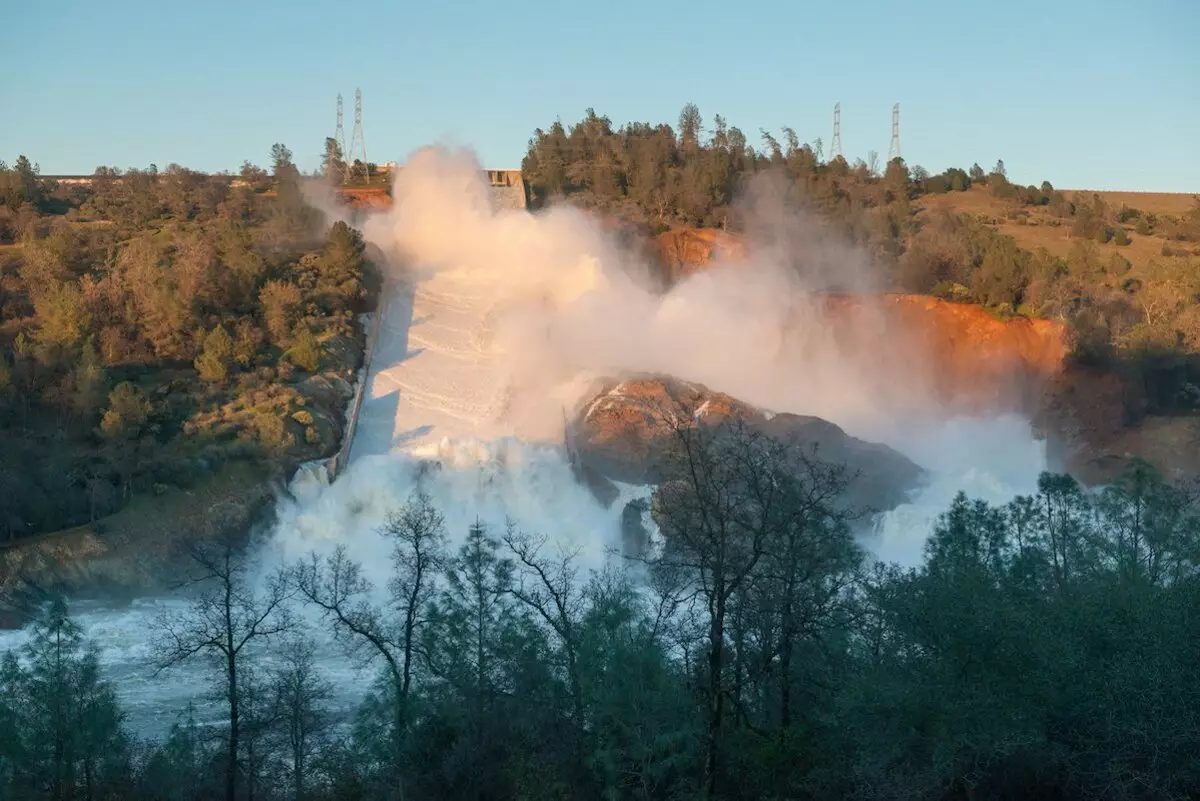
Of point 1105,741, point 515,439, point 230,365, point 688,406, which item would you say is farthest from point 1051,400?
point 1105,741

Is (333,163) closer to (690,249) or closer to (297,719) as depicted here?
(690,249)

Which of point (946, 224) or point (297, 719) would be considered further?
point (946, 224)

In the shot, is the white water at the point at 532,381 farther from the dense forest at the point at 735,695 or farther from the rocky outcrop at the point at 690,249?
the dense forest at the point at 735,695

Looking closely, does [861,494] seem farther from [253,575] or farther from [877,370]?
[253,575]

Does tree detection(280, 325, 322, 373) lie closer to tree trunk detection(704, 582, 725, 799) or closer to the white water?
the white water

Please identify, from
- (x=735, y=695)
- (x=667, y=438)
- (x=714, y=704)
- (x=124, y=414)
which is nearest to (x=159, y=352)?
(x=124, y=414)

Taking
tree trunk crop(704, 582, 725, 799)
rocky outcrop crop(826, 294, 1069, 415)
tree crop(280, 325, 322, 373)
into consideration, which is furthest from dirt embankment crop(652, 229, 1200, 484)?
tree trunk crop(704, 582, 725, 799)

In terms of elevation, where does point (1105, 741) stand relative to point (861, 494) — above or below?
above
